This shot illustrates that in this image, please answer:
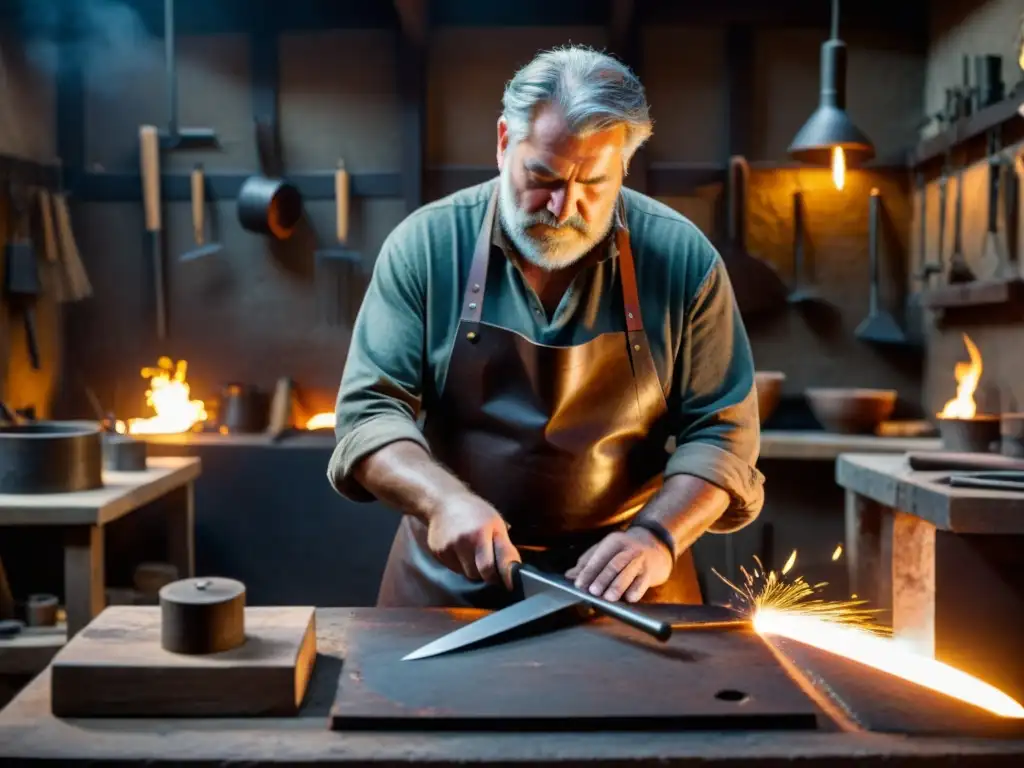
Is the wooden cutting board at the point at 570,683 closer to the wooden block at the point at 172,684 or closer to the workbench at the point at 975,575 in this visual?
the wooden block at the point at 172,684

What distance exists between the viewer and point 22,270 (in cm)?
511

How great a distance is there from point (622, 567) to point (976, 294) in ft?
9.66

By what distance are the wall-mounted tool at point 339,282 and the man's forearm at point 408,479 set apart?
366cm

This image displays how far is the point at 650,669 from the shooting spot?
5.38 feet

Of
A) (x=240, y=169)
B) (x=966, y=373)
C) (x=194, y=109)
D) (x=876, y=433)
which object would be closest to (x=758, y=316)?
(x=876, y=433)

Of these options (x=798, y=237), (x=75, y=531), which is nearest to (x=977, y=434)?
(x=798, y=237)

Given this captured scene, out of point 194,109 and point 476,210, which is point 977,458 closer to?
point 476,210

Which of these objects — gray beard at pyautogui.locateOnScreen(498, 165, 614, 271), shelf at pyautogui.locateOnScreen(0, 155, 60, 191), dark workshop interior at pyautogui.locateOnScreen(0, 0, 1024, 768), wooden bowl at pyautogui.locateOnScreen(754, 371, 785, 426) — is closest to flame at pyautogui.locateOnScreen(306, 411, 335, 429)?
dark workshop interior at pyautogui.locateOnScreen(0, 0, 1024, 768)

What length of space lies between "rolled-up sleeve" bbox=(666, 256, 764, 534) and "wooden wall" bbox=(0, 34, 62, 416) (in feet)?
12.9

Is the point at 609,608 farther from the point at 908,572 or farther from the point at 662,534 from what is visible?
the point at 908,572

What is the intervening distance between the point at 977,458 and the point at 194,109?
455 cm

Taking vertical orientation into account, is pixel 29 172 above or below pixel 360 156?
below

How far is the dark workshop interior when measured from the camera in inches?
163

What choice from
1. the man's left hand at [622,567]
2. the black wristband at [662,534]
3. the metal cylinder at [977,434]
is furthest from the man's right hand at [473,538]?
the metal cylinder at [977,434]
